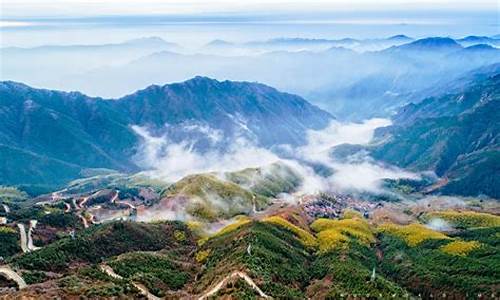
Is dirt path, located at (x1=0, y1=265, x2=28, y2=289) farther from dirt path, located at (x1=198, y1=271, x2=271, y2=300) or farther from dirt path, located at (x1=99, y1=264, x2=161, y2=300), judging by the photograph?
dirt path, located at (x1=198, y1=271, x2=271, y2=300)

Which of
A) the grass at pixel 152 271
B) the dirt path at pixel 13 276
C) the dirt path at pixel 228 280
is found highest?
the dirt path at pixel 13 276

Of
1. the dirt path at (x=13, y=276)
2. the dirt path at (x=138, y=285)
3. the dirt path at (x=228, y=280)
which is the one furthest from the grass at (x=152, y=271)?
the dirt path at (x=13, y=276)

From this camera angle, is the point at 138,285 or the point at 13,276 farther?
the point at 138,285

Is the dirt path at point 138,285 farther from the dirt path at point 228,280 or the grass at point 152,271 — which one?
the dirt path at point 228,280

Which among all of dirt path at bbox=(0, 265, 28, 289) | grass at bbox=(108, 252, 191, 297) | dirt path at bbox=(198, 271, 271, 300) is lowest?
grass at bbox=(108, 252, 191, 297)

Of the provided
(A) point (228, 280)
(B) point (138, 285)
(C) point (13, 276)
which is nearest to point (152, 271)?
(B) point (138, 285)

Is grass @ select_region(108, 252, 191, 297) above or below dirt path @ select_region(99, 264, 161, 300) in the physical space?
below

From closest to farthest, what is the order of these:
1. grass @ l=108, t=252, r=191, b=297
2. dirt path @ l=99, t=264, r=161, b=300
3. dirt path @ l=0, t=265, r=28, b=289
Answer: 1. dirt path @ l=0, t=265, r=28, b=289
2. dirt path @ l=99, t=264, r=161, b=300
3. grass @ l=108, t=252, r=191, b=297

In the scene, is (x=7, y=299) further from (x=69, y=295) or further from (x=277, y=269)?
(x=277, y=269)

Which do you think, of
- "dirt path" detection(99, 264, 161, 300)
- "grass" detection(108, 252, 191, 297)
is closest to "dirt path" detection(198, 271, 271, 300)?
"dirt path" detection(99, 264, 161, 300)

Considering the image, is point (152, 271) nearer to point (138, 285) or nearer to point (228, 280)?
point (138, 285)

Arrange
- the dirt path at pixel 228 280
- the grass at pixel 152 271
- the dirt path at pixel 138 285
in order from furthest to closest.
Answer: the grass at pixel 152 271 < the dirt path at pixel 228 280 < the dirt path at pixel 138 285
